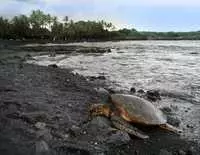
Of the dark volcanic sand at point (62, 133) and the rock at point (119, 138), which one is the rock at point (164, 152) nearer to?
the dark volcanic sand at point (62, 133)

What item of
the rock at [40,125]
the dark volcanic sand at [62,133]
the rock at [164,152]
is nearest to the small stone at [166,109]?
the dark volcanic sand at [62,133]

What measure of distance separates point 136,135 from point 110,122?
3.94ft

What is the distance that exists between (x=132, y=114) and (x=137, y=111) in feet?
0.81

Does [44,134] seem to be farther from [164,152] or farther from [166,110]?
[166,110]

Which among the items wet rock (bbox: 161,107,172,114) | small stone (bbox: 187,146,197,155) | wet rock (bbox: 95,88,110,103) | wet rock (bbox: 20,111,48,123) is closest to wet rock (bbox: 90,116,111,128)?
wet rock (bbox: 20,111,48,123)

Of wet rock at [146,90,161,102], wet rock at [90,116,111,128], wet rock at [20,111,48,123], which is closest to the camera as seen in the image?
wet rock at [20,111,48,123]

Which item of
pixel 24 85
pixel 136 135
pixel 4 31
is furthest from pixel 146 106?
pixel 4 31

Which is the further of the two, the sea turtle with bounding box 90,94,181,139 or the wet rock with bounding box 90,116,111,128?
the sea turtle with bounding box 90,94,181,139

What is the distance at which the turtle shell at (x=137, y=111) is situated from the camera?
428 inches

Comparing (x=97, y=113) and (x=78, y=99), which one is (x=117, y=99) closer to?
(x=97, y=113)

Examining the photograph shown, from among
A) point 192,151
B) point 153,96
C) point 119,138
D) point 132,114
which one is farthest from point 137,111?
point 153,96

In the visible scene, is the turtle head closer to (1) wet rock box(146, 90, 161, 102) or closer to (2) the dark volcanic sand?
(2) the dark volcanic sand

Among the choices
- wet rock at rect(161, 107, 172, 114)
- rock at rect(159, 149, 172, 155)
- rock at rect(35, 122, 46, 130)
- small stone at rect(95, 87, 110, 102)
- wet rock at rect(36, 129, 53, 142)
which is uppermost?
rock at rect(35, 122, 46, 130)

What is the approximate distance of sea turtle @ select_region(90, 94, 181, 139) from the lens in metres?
10.6
